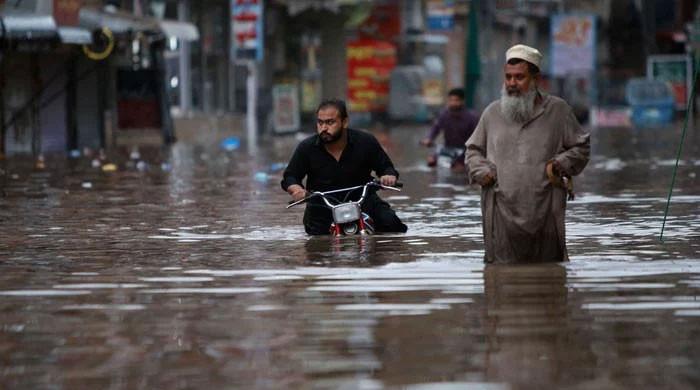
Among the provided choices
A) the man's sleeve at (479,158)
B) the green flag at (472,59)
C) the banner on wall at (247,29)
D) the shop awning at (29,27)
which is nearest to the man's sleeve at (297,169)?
the man's sleeve at (479,158)

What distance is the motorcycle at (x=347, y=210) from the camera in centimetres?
1446

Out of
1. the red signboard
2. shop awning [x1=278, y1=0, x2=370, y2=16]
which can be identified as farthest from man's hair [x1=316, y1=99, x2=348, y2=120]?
shop awning [x1=278, y1=0, x2=370, y2=16]

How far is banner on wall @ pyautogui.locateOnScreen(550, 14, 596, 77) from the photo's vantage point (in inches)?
2697

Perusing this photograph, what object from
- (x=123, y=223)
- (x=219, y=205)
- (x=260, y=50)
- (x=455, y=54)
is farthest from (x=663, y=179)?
(x=455, y=54)

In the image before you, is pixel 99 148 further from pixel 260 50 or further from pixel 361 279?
pixel 361 279

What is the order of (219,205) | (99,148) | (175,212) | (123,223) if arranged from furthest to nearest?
(99,148) → (219,205) → (175,212) → (123,223)

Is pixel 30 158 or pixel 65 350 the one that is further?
Result: pixel 30 158

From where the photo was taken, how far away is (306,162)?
48.4ft

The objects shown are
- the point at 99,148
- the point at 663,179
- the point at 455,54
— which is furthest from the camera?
the point at 455,54

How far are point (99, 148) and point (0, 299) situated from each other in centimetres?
3181

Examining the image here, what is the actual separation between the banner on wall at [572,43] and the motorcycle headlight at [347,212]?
179 feet

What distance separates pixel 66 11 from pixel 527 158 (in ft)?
89.2

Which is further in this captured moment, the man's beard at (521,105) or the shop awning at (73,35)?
the shop awning at (73,35)

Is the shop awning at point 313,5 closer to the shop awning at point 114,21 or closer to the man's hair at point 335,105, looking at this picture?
the shop awning at point 114,21
